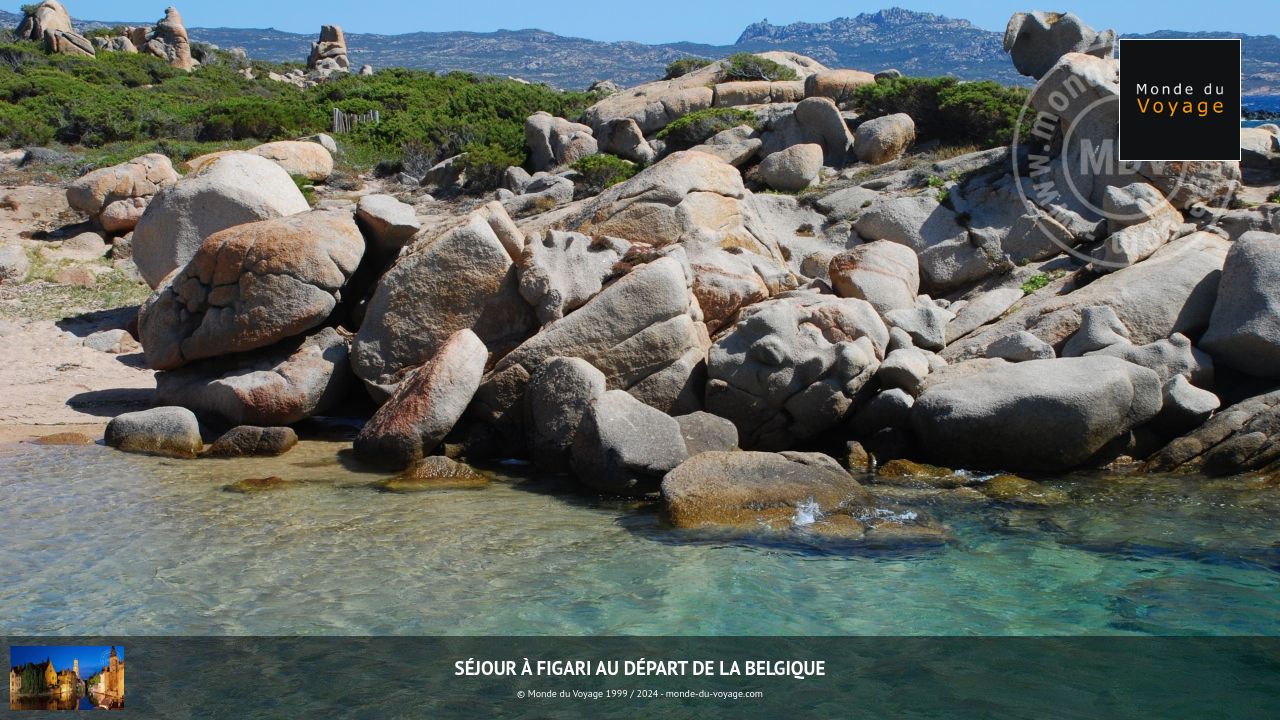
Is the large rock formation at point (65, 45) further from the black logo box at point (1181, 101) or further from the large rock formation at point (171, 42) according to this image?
the black logo box at point (1181, 101)

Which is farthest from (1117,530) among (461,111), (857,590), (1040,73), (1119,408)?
(461,111)

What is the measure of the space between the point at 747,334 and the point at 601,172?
492 inches

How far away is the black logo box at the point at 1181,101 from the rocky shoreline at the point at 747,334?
0.98 feet

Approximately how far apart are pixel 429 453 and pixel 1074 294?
7997 millimetres

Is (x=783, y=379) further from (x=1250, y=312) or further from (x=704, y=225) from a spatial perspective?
(x=1250, y=312)

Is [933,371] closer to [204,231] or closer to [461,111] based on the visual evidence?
[204,231]

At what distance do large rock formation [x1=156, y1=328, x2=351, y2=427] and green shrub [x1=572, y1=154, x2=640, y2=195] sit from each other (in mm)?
10956

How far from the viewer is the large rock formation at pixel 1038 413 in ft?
34.7

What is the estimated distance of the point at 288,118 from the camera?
113 feet

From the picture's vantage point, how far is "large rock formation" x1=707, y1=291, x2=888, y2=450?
1159 cm

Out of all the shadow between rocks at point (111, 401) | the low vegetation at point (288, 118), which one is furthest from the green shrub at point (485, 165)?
the shadow between rocks at point (111, 401)

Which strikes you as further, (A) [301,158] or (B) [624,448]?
(A) [301,158]

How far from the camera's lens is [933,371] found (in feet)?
39.5

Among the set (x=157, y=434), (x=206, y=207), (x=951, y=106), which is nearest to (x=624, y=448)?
(x=157, y=434)
